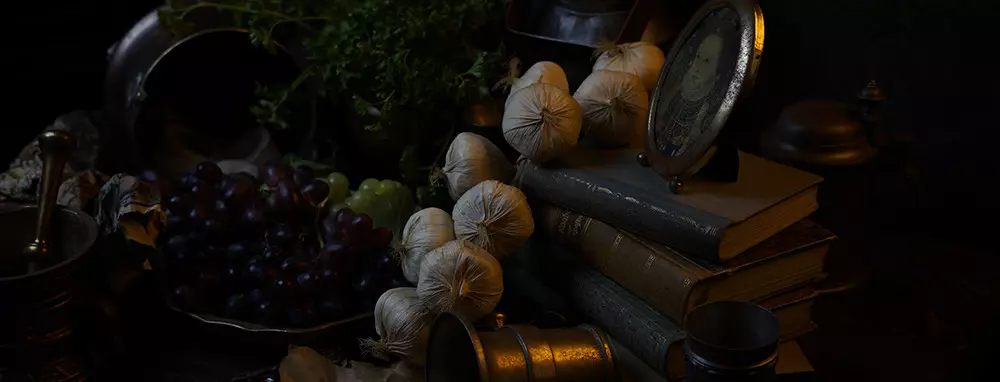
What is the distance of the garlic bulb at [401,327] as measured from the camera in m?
1.17

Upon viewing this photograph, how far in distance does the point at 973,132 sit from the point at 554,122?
28.7 inches

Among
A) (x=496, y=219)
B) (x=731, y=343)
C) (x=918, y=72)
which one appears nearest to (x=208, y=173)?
(x=496, y=219)

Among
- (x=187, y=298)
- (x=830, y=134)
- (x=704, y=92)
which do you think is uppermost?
(x=704, y=92)

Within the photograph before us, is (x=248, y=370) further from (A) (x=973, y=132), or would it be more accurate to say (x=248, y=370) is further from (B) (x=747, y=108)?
(A) (x=973, y=132)

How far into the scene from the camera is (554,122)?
1.22 m

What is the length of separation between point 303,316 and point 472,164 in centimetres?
29

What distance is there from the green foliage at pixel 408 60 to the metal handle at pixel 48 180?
1.39 ft

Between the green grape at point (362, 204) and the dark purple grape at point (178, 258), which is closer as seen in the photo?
the dark purple grape at point (178, 258)

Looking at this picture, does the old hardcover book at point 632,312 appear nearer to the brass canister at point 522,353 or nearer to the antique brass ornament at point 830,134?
the brass canister at point 522,353

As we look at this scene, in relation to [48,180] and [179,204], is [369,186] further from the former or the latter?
[48,180]

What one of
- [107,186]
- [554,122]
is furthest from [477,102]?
[107,186]

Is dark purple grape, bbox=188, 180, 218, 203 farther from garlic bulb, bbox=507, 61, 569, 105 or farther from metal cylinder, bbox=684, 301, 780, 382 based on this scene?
metal cylinder, bbox=684, 301, 780, 382

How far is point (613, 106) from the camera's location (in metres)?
1.25

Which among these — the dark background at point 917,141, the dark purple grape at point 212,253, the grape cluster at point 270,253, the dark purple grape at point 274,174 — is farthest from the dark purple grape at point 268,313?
the dark background at point 917,141
